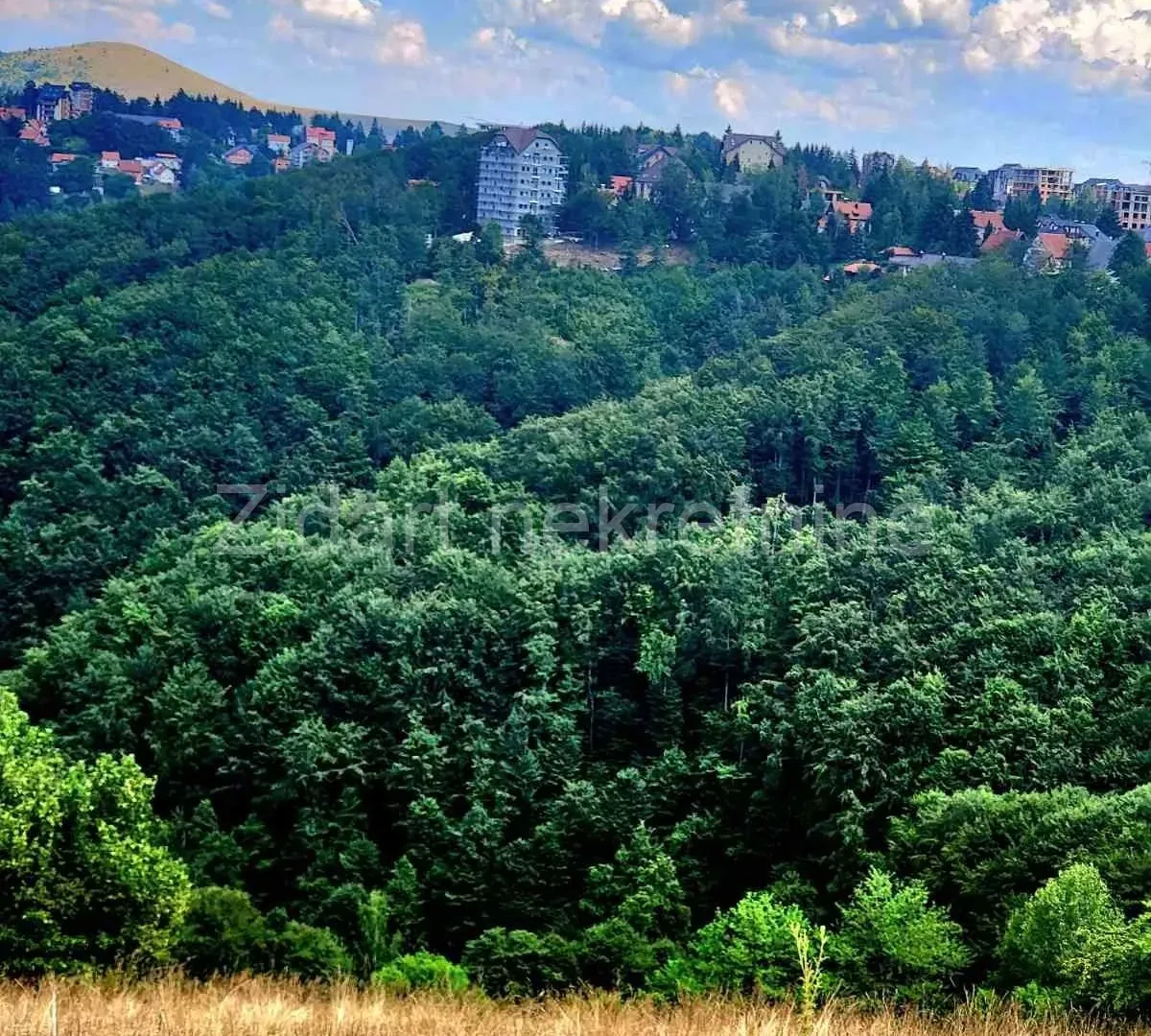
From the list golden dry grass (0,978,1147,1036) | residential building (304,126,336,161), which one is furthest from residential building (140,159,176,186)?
golden dry grass (0,978,1147,1036)

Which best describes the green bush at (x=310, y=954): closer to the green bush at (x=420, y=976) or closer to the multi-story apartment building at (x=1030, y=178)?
the green bush at (x=420, y=976)

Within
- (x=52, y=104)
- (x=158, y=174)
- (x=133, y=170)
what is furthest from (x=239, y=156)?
(x=52, y=104)

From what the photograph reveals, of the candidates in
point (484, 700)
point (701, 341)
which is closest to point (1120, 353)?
point (701, 341)

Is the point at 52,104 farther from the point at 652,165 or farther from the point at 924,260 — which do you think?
the point at 924,260

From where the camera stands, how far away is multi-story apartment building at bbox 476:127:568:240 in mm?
74250

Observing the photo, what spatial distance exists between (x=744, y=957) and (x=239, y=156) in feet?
366

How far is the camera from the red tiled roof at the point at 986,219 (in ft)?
219

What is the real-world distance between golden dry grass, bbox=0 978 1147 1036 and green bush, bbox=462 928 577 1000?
18.9 ft

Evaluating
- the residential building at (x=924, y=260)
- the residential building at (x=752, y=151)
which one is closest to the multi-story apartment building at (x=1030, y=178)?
the residential building at (x=752, y=151)

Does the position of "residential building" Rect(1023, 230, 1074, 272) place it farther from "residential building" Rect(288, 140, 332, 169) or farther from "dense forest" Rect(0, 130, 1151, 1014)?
"residential building" Rect(288, 140, 332, 169)

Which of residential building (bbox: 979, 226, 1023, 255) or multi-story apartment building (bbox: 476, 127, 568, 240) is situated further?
multi-story apartment building (bbox: 476, 127, 568, 240)

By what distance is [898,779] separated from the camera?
20.7 meters

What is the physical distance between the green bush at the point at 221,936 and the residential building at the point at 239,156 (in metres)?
105

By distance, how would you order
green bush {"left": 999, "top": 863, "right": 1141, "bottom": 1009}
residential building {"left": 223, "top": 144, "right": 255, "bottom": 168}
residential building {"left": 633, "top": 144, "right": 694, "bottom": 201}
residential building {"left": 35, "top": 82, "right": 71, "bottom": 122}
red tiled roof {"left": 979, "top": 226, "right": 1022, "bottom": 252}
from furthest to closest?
1. residential building {"left": 35, "top": 82, "right": 71, "bottom": 122}
2. residential building {"left": 223, "top": 144, "right": 255, "bottom": 168}
3. residential building {"left": 633, "top": 144, "right": 694, "bottom": 201}
4. red tiled roof {"left": 979, "top": 226, "right": 1022, "bottom": 252}
5. green bush {"left": 999, "top": 863, "right": 1141, "bottom": 1009}
